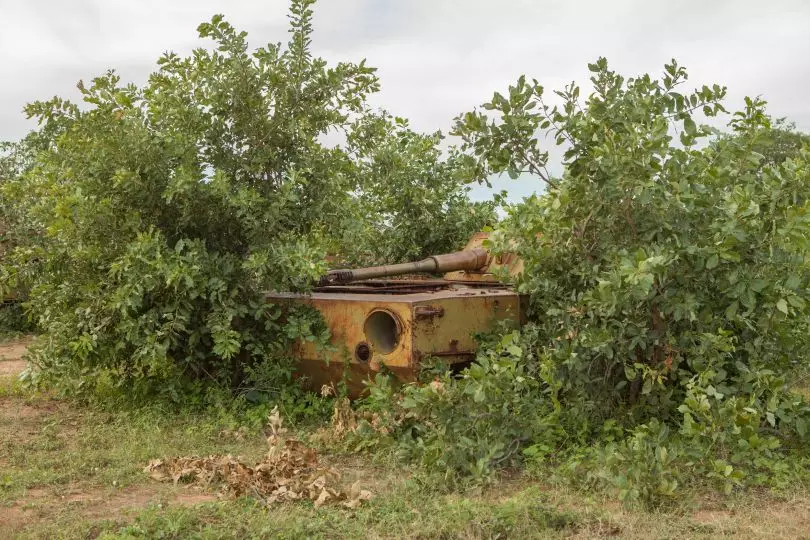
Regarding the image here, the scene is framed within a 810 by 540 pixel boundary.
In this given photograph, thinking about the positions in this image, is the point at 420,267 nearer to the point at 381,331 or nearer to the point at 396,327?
the point at 381,331

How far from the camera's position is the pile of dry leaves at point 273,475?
4836mm

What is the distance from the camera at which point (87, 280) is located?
7531 millimetres

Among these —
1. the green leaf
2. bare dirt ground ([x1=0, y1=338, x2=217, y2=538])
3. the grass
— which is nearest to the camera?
the grass

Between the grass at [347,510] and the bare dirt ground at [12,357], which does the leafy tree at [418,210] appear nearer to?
the bare dirt ground at [12,357]

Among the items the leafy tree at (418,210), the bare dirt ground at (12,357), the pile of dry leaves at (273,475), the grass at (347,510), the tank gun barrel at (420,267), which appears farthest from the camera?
the leafy tree at (418,210)

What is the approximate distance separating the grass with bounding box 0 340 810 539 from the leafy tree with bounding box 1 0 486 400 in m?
1.32

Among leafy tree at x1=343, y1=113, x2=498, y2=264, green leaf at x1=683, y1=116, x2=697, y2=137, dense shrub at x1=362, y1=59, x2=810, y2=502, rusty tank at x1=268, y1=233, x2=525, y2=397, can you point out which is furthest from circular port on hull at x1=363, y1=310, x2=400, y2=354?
leafy tree at x1=343, y1=113, x2=498, y2=264

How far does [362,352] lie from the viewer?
22.5 ft

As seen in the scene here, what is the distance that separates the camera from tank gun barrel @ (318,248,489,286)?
8180 mm

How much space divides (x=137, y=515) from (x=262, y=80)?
158 inches

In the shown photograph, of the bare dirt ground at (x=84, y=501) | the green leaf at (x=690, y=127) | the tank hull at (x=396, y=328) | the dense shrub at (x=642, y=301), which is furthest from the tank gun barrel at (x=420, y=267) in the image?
the green leaf at (x=690, y=127)

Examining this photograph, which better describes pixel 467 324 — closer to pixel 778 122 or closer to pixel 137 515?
pixel 137 515

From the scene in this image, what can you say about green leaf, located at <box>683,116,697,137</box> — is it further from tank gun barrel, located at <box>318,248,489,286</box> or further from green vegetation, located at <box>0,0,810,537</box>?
tank gun barrel, located at <box>318,248,489,286</box>

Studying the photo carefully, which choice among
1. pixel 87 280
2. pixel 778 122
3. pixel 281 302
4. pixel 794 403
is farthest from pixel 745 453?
pixel 778 122
